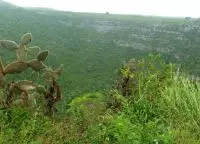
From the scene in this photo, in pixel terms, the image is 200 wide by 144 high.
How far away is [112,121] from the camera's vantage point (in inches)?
325

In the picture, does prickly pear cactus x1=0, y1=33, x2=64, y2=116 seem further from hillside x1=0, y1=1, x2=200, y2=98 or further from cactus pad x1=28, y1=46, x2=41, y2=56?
hillside x1=0, y1=1, x2=200, y2=98

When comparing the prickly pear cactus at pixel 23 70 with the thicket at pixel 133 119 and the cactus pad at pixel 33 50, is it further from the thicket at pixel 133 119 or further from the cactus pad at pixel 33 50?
the thicket at pixel 133 119

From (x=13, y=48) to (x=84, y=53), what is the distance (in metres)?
34.0

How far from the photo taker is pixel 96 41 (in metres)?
50.0

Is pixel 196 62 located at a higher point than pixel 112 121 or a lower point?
lower

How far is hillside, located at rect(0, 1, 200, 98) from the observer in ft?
117

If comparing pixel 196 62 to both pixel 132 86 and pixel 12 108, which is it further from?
pixel 12 108

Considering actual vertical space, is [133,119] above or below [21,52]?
below

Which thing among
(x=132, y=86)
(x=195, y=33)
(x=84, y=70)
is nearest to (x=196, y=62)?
(x=84, y=70)

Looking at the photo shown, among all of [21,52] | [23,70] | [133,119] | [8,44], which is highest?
[8,44]

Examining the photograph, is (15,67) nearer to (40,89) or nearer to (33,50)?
(33,50)

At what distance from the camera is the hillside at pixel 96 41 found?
3581cm

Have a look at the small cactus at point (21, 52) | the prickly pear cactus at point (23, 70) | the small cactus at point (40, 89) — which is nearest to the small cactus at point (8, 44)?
the prickly pear cactus at point (23, 70)

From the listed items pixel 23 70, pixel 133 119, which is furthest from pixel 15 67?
pixel 133 119
